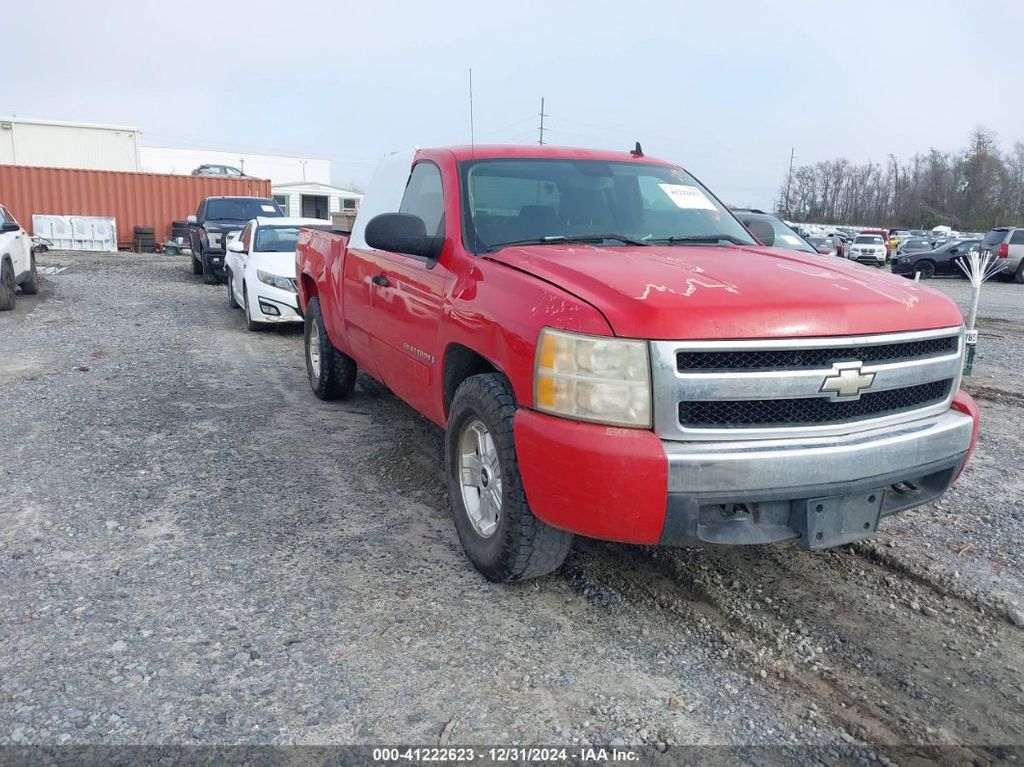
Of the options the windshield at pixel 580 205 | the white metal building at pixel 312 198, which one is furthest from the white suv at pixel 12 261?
the white metal building at pixel 312 198

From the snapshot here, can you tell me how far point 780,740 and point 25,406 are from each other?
246 inches

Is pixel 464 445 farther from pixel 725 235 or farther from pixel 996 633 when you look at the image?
pixel 996 633

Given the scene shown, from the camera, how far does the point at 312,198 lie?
44469 millimetres

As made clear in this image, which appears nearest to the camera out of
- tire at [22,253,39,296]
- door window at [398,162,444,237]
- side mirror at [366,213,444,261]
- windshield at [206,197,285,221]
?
side mirror at [366,213,444,261]

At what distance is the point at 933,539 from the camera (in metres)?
4.05

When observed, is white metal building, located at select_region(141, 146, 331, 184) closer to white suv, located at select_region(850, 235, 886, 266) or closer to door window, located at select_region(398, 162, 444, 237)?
white suv, located at select_region(850, 235, 886, 266)

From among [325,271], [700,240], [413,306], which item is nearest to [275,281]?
[325,271]

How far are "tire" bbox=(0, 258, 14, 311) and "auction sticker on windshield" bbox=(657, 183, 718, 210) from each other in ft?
35.9

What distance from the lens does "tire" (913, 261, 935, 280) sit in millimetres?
26359

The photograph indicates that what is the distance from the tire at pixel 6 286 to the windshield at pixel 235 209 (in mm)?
6001

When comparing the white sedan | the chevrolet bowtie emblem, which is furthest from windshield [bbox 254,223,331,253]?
the chevrolet bowtie emblem

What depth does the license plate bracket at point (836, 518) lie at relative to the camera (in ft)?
9.39

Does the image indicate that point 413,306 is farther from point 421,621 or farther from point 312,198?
point 312,198

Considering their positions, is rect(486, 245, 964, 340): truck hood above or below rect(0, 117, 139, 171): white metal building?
below
